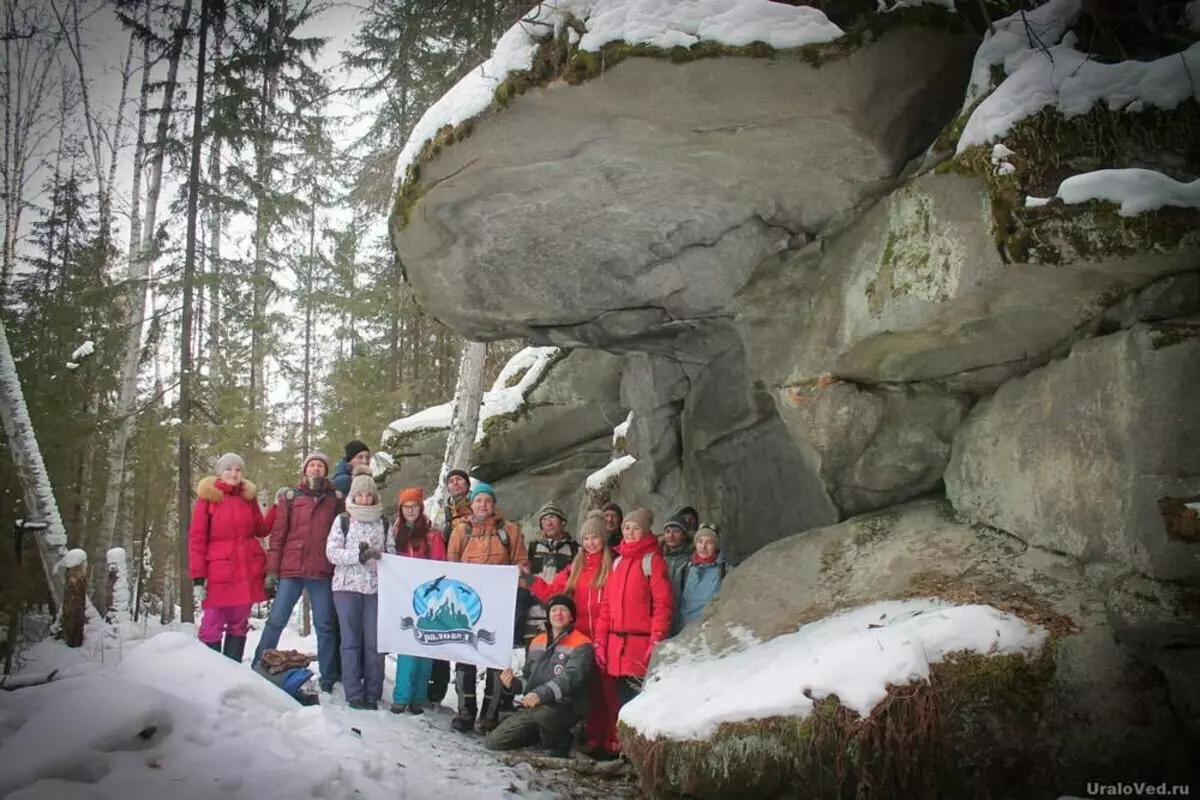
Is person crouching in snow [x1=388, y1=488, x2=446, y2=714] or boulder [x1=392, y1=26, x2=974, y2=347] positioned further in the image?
person crouching in snow [x1=388, y1=488, x2=446, y2=714]

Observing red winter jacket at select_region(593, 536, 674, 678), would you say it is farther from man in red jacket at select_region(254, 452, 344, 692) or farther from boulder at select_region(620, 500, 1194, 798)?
man in red jacket at select_region(254, 452, 344, 692)

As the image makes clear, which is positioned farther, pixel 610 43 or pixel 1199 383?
pixel 610 43

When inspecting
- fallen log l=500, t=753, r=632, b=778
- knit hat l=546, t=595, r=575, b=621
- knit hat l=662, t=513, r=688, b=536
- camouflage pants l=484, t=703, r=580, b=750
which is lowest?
fallen log l=500, t=753, r=632, b=778

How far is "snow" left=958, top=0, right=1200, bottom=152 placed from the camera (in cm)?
454

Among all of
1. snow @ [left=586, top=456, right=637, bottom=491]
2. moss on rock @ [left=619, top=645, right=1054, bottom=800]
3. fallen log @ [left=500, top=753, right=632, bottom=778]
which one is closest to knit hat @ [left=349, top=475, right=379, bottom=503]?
fallen log @ [left=500, top=753, right=632, bottom=778]

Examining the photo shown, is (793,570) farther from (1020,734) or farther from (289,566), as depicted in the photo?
(289,566)

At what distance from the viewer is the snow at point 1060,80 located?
4543 mm

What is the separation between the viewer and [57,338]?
38.4 feet

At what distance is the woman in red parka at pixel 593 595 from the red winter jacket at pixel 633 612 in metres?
0.16

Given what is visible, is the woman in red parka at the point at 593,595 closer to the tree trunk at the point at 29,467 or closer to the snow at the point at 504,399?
the tree trunk at the point at 29,467

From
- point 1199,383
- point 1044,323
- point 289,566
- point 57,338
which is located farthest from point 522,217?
point 57,338

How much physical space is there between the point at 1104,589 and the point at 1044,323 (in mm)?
1821

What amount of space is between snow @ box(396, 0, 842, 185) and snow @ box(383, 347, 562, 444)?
8.18 metres

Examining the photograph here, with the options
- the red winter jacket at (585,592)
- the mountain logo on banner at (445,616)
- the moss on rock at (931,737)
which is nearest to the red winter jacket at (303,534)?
the mountain logo on banner at (445,616)
